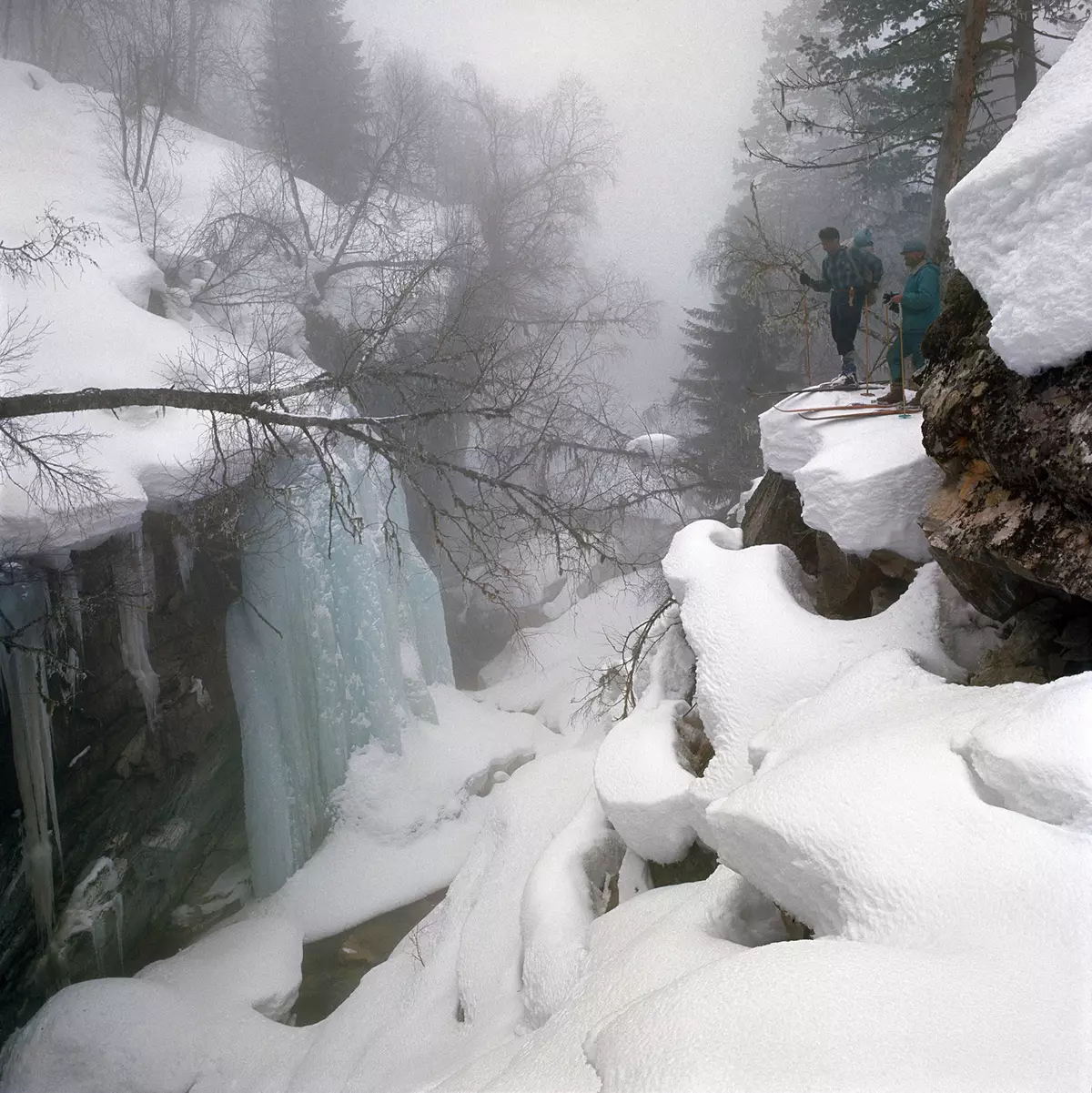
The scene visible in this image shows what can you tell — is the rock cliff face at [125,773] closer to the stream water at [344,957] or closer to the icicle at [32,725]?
the icicle at [32,725]

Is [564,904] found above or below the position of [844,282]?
below

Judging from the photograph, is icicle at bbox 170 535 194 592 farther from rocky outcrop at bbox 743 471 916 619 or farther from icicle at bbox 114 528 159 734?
rocky outcrop at bbox 743 471 916 619

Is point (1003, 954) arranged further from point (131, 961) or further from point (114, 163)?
point (114, 163)

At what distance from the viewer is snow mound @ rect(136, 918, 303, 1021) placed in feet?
20.5

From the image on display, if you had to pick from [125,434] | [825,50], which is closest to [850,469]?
[825,50]

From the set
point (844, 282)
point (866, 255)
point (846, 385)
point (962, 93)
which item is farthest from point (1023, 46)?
point (846, 385)

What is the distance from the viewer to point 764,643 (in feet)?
13.1

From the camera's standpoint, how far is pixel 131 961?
6766 millimetres

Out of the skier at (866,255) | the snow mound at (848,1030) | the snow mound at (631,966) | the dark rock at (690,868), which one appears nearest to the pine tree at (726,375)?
the skier at (866,255)

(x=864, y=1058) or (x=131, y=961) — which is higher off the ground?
(x=864, y=1058)

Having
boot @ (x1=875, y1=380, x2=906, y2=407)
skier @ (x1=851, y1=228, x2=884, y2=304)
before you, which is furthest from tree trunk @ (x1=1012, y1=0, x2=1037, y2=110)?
boot @ (x1=875, y1=380, x2=906, y2=407)

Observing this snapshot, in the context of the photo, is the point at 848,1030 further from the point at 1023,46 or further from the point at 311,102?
the point at 311,102

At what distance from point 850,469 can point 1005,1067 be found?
9.73ft

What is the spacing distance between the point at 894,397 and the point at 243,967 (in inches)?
284
